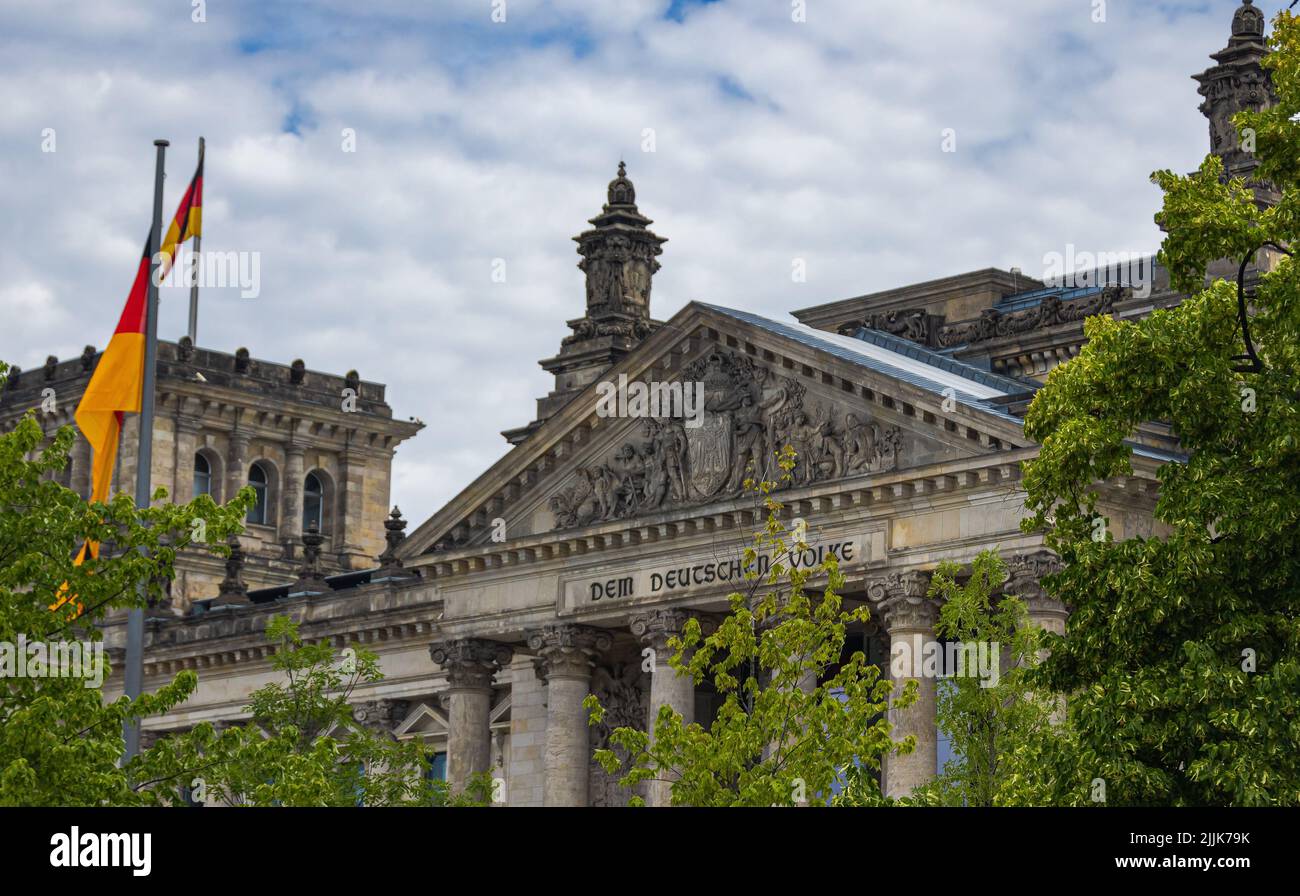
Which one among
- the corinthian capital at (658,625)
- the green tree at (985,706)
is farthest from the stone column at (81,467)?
the green tree at (985,706)

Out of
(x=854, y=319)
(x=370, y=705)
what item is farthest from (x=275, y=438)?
(x=854, y=319)

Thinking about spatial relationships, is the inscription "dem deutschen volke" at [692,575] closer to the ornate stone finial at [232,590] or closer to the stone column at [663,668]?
the stone column at [663,668]

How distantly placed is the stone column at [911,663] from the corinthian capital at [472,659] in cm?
1270

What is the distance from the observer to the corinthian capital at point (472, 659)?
2350 inches

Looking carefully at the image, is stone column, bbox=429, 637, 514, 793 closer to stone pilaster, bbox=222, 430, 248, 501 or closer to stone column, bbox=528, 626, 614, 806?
stone column, bbox=528, 626, 614, 806

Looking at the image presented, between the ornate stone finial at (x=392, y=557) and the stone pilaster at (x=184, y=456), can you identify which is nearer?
the ornate stone finial at (x=392, y=557)

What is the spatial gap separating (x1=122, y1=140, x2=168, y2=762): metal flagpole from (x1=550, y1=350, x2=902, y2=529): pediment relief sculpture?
16.1m

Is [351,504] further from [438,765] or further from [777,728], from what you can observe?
[777,728]

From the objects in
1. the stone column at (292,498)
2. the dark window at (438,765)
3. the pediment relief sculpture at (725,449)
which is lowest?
the dark window at (438,765)

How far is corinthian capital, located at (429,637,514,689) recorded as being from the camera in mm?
59688

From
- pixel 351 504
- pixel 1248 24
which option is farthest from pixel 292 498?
pixel 1248 24

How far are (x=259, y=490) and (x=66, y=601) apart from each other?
2525 inches

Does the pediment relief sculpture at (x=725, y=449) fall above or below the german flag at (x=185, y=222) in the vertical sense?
below
